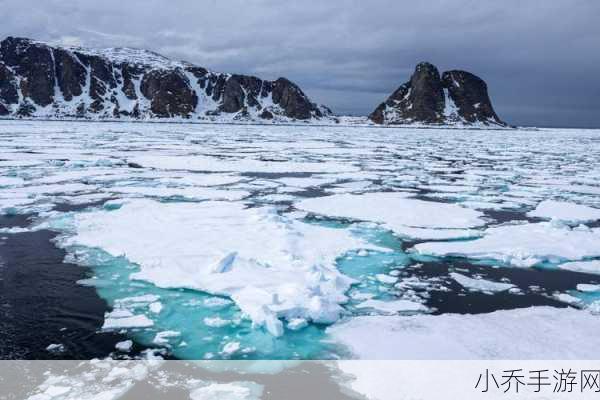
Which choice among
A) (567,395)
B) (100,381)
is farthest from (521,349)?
(100,381)

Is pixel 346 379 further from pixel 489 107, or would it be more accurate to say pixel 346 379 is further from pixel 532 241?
pixel 489 107

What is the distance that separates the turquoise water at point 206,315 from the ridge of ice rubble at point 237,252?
14cm

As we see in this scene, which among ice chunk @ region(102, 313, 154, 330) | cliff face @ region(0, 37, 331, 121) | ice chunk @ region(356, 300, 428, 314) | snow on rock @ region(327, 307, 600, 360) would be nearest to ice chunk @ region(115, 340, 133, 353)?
ice chunk @ region(102, 313, 154, 330)

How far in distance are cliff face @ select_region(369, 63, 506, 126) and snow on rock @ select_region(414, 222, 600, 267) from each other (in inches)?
6280

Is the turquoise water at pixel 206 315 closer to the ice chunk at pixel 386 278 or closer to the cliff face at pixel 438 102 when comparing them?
the ice chunk at pixel 386 278

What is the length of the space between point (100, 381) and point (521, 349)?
3.91 metres

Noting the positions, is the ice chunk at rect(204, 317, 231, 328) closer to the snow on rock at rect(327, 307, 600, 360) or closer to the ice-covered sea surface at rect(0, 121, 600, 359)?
the ice-covered sea surface at rect(0, 121, 600, 359)

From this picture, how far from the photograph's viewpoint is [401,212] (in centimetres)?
1120

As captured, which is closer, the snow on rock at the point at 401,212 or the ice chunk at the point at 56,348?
the ice chunk at the point at 56,348

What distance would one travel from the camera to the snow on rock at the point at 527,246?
7836mm

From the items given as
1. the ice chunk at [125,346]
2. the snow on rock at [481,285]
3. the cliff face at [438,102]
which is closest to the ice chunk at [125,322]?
the ice chunk at [125,346]

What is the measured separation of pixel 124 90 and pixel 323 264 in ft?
613

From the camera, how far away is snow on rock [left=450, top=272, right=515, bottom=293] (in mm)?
6557

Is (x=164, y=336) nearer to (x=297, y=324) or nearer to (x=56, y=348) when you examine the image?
(x=56, y=348)
